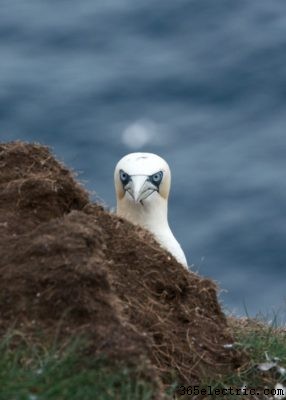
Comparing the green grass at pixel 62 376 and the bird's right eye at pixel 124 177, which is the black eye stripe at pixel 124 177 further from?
the green grass at pixel 62 376

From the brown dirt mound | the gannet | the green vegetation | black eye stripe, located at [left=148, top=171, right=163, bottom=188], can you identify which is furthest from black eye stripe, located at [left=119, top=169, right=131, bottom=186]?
the green vegetation

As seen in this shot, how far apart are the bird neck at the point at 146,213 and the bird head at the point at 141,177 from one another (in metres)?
0.03

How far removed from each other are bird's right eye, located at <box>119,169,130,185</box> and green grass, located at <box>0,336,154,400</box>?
461 centimetres

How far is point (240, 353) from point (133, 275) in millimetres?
685

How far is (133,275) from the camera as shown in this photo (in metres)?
7.07

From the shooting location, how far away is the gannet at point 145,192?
10508 millimetres

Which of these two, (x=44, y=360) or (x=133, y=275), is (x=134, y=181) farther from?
(x=44, y=360)

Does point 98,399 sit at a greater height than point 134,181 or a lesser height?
lesser

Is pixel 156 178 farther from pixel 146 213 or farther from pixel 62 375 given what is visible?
pixel 62 375

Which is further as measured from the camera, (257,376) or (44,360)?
(257,376)

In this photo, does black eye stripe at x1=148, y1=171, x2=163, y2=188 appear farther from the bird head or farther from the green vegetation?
the green vegetation

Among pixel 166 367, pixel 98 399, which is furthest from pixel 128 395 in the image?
pixel 166 367

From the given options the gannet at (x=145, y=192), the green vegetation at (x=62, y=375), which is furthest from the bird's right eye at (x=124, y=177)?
the green vegetation at (x=62, y=375)

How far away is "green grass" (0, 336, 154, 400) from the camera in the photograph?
17.4 ft
